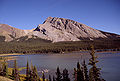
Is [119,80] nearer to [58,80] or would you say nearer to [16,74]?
[58,80]

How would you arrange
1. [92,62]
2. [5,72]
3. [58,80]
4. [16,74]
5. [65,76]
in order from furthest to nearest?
[5,72], [16,74], [65,76], [58,80], [92,62]

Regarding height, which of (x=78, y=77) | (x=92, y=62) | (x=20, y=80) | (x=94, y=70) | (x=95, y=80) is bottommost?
(x=20, y=80)

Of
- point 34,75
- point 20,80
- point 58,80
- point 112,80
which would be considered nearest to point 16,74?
point 20,80

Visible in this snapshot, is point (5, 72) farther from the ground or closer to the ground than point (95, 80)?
closer to the ground

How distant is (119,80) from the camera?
56844 mm

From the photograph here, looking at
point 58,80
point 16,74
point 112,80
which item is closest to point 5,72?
point 16,74

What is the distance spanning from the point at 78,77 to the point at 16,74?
109 ft

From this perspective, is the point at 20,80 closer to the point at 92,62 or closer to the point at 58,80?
the point at 58,80

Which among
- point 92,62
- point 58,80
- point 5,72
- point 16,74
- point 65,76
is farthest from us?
point 5,72

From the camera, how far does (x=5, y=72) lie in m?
67.2

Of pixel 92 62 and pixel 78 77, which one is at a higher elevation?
pixel 92 62

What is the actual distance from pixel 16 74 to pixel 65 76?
2562cm

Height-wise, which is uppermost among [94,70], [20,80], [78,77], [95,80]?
[94,70]

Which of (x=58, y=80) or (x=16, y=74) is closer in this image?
(x=58, y=80)
